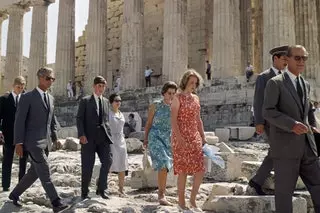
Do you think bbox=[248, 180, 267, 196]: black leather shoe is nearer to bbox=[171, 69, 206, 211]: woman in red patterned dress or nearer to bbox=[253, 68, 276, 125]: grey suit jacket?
bbox=[171, 69, 206, 211]: woman in red patterned dress

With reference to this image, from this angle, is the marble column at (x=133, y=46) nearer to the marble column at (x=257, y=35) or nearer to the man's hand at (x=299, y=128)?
the marble column at (x=257, y=35)

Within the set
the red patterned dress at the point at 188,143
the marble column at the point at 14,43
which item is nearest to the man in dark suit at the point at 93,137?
the red patterned dress at the point at 188,143

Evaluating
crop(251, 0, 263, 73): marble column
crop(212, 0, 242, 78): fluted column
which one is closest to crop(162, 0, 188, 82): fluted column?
crop(212, 0, 242, 78): fluted column

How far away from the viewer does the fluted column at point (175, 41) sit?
2155cm

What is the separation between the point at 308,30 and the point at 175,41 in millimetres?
6000

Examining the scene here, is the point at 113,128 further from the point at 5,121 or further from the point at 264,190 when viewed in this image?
the point at 264,190

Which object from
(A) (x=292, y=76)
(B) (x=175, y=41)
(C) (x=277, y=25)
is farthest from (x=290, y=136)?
(B) (x=175, y=41)

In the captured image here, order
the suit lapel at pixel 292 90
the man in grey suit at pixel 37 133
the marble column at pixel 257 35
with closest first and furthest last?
the suit lapel at pixel 292 90
the man in grey suit at pixel 37 133
the marble column at pixel 257 35

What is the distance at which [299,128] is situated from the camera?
13.0 feet

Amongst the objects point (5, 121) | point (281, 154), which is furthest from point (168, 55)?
point (281, 154)

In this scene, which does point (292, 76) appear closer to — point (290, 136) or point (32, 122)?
point (290, 136)

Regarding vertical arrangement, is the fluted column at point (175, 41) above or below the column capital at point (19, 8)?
below

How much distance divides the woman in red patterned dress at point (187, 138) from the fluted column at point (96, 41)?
1997cm

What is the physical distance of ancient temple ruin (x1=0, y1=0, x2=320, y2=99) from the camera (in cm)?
1911
